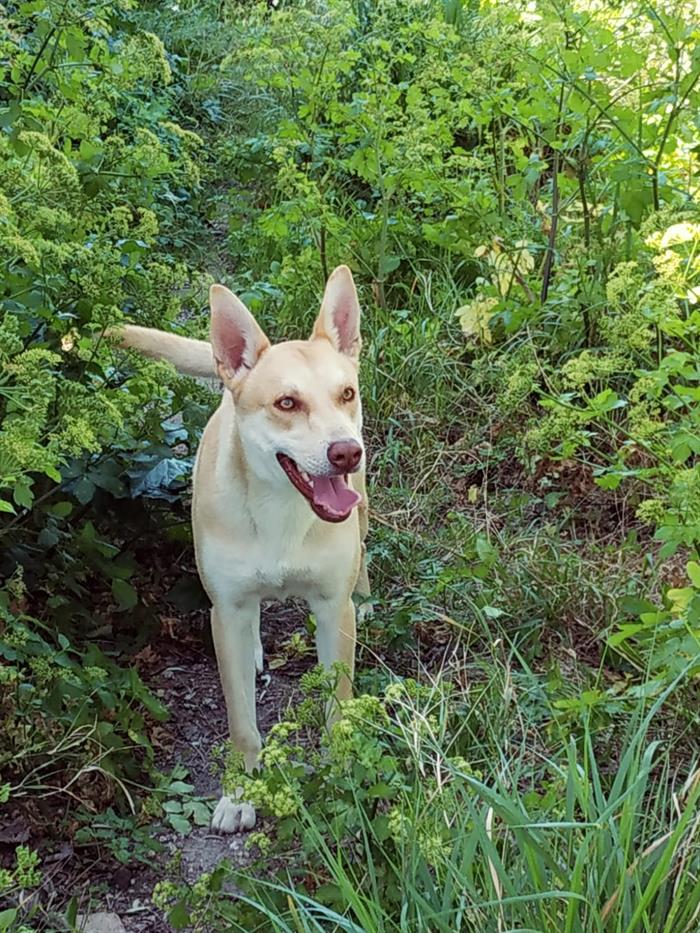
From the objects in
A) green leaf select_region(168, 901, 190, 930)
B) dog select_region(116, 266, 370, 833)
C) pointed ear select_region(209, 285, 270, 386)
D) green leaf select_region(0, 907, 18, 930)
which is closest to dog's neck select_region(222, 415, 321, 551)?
dog select_region(116, 266, 370, 833)

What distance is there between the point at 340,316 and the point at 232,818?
1515mm

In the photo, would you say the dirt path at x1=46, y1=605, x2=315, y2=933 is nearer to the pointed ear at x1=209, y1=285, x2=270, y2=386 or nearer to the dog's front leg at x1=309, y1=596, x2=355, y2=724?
the dog's front leg at x1=309, y1=596, x2=355, y2=724

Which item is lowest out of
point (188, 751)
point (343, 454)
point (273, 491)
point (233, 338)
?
point (188, 751)

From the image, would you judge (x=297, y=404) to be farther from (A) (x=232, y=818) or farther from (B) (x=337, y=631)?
(A) (x=232, y=818)

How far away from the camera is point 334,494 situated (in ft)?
9.30

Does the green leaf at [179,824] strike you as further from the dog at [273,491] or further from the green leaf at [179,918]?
the green leaf at [179,918]

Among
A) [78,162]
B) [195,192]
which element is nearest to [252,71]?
[78,162]

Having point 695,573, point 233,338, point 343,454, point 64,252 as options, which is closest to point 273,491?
point 343,454

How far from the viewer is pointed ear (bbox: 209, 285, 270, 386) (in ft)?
9.87

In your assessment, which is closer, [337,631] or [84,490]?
[337,631]

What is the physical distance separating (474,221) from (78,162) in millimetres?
2278

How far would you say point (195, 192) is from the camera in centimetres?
709

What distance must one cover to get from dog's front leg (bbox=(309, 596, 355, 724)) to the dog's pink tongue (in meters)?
0.40

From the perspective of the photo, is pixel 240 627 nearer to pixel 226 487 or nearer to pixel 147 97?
pixel 226 487
